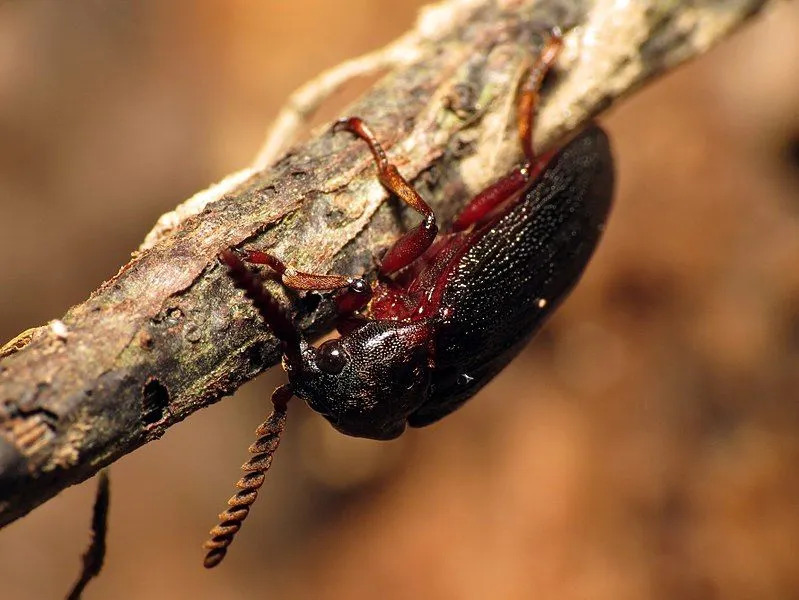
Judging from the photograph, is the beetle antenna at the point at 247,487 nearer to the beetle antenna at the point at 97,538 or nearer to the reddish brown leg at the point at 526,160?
the beetle antenna at the point at 97,538

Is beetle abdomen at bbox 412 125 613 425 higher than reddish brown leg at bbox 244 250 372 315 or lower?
lower

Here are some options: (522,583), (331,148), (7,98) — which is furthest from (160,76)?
(522,583)

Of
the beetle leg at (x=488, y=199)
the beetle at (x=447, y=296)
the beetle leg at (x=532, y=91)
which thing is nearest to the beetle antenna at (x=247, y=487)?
the beetle at (x=447, y=296)

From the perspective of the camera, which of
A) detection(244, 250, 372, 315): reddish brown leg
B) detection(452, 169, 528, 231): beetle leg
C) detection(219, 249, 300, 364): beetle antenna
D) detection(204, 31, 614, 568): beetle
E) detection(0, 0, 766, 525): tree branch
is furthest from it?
detection(452, 169, 528, 231): beetle leg

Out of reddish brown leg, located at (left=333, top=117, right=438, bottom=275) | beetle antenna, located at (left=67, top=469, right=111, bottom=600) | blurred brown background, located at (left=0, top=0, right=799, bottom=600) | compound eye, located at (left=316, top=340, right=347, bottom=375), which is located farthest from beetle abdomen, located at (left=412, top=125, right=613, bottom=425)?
blurred brown background, located at (left=0, top=0, right=799, bottom=600)

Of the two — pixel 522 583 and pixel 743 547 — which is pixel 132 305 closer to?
pixel 522 583

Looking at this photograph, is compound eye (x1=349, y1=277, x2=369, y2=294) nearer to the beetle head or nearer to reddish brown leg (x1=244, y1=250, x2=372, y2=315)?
reddish brown leg (x1=244, y1=250, x2=372, y2=315)
